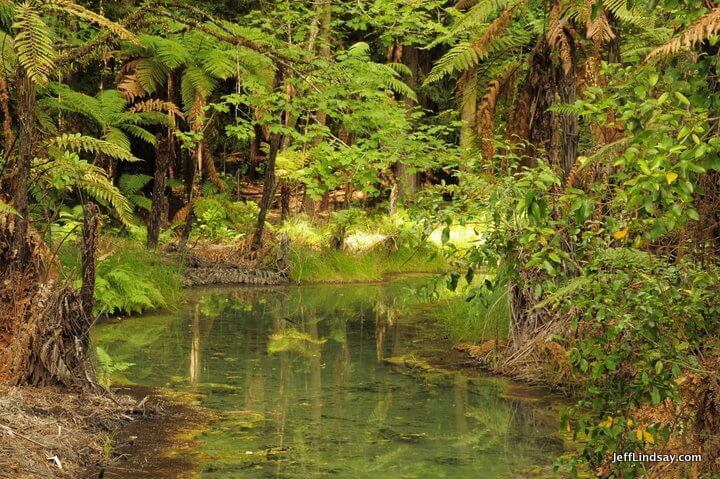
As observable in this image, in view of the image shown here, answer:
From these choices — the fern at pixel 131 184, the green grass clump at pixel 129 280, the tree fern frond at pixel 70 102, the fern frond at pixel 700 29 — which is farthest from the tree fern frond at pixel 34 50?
the fern at pixel 131 184

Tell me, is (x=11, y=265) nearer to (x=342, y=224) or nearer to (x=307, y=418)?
(x=307, y=418)

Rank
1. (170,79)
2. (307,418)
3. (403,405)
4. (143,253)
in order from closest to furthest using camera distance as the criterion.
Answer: (307,418), (403,405), (143,253), (170,79)

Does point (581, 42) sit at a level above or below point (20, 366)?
above

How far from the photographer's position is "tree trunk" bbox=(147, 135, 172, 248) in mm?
15570

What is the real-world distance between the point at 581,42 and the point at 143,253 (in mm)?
7419

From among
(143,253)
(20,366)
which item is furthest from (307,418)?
(143,253)

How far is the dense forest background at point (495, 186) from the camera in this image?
415 cm

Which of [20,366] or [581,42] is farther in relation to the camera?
[581,42]

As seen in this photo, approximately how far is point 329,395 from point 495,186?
218 cm

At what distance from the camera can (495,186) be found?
25.3 ft

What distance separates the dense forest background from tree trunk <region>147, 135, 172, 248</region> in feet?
0.16

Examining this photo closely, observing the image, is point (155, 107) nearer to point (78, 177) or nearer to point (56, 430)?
point (78, 177)

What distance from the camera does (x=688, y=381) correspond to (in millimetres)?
4883

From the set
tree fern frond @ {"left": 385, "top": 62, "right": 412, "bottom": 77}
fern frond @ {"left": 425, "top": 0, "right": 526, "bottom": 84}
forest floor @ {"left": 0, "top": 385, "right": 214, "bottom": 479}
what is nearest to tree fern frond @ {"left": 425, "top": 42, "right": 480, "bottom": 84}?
fern frond @ {"left": 425, "top": 0, "right": 526, "bottom": 84}
